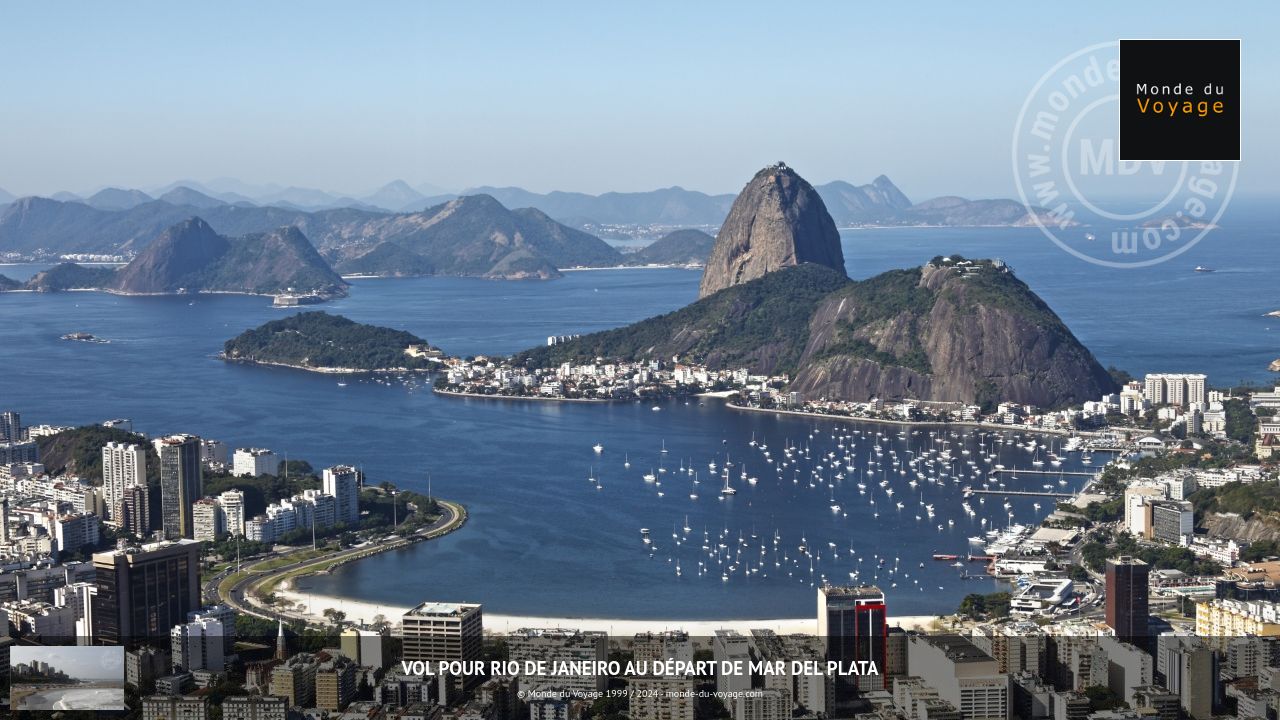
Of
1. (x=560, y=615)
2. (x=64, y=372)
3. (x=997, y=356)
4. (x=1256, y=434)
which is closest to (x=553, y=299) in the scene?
(x=64, y=372)

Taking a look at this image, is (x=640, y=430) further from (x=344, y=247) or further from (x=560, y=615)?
(x=344, y=247)

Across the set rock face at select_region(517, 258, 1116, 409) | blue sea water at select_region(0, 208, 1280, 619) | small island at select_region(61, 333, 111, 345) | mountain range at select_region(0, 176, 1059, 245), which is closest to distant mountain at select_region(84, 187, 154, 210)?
mountain range at select_region(0, 176, 1059, 245)

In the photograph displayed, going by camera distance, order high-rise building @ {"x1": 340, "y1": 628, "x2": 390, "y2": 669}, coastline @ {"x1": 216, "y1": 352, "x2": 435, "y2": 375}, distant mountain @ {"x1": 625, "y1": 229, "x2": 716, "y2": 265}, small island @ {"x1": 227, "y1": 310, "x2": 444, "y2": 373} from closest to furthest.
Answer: high-rise building @ {"x1": 340, "y1": 628, "x2": 390, "y2": 669} < coastline @ {"x1": 216, "y1": 352, "x2": 435, "y2": 375} < small island @ {"x1": 227, "y1": 310, "x2": 444, "y2": 373} < distant mountain @ {"x1": 625, "y1": 229, "x2": 716, "y2": 265}

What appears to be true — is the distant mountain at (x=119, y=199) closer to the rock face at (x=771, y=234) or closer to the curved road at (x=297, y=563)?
the rock face at (x=771, y=234)

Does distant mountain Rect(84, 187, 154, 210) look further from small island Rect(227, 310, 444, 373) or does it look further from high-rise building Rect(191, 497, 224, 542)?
high-rise building Rect(191, 497, 224, 542)

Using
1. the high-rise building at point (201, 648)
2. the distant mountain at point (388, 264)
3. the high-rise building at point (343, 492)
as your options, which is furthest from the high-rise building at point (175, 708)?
the distant mountain at point (388, 264)

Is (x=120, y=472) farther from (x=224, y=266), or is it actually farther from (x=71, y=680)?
(x=224, y=266)
